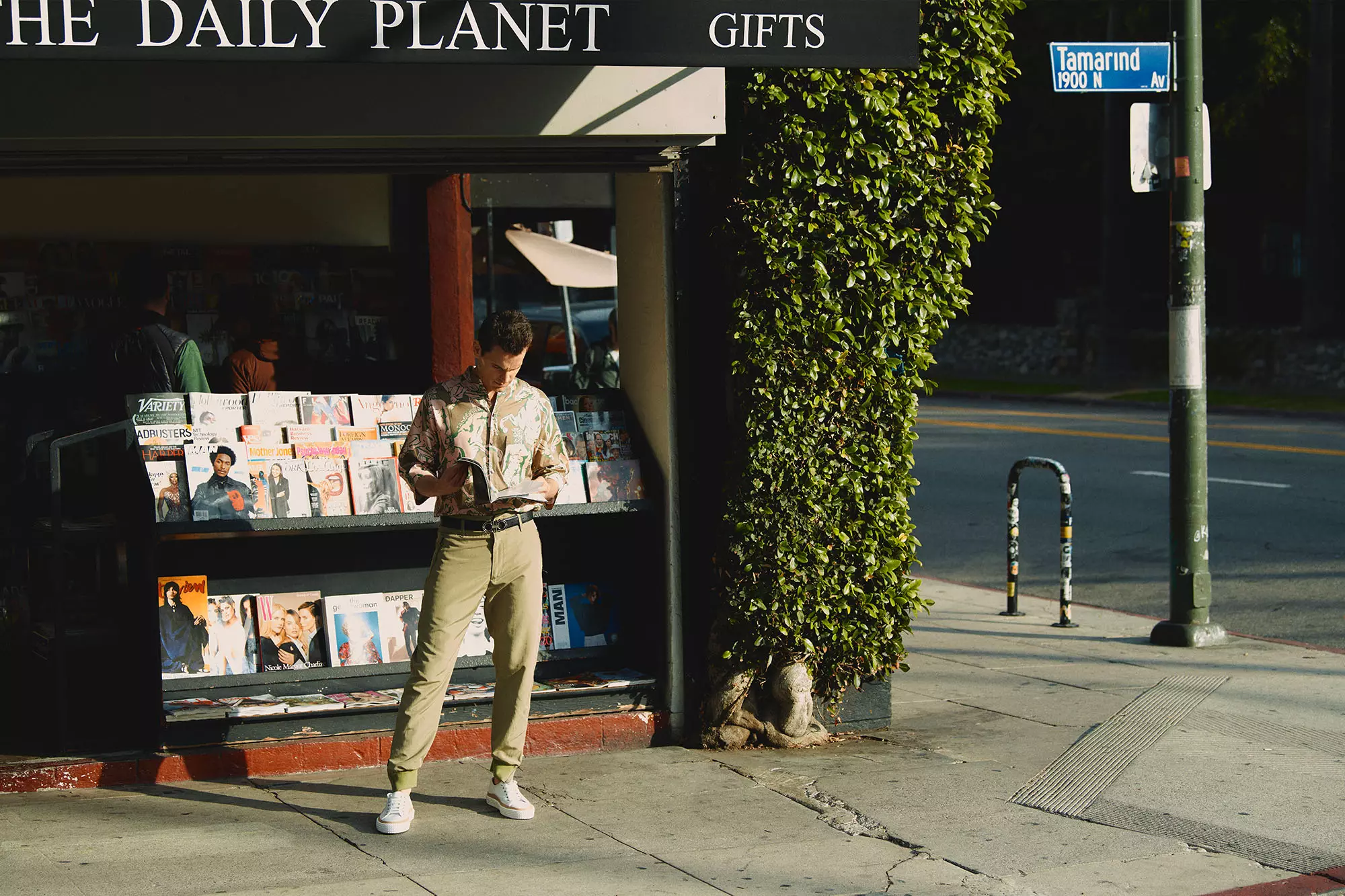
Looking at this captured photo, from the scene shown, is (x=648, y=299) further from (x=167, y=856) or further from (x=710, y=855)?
(x=167, y=856)

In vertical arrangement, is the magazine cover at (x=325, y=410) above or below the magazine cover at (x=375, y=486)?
above

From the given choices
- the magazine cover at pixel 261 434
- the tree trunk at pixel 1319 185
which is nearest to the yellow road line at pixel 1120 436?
the tree trunk at pixel 1319 185

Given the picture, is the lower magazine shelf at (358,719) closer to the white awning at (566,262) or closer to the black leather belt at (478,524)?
the black leather belt at (478,524)

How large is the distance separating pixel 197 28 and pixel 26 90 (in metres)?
0.93

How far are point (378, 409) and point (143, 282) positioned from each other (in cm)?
130

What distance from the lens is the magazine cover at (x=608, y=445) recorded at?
24.6ft

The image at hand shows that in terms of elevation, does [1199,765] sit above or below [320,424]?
below

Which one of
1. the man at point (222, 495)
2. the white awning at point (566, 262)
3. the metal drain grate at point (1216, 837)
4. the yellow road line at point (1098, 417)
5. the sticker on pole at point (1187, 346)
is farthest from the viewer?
the yellow road line at point (1098, 417)

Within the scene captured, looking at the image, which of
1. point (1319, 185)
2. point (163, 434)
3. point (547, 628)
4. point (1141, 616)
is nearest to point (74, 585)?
point (163, 434)

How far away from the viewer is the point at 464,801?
6.44 m

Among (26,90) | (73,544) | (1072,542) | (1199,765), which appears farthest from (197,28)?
(1072,542)

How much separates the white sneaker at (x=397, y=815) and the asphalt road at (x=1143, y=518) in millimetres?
6167

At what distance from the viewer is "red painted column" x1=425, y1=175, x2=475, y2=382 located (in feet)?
29.8

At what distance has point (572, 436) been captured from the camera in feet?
24.7
